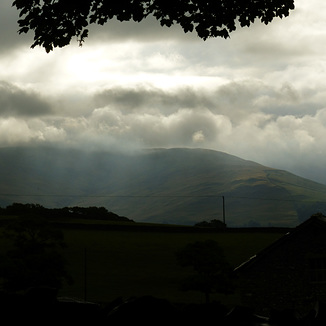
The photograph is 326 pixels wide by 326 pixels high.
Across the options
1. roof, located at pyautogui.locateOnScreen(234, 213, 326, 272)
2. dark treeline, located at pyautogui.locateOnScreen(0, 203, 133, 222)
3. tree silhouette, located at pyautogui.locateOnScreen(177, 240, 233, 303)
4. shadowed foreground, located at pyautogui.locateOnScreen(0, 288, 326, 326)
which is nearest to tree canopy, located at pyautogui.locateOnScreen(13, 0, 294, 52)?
shadowed foreground, located at pyautogui.locateOnScreen(0, 288, 326, 326)

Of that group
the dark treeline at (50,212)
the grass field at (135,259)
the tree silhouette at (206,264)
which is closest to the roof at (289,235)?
the tree silhouette at (206,264)

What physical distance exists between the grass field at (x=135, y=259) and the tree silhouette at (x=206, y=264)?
907 cm

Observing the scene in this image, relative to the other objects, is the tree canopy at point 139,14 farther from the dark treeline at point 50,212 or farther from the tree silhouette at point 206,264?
the dark treeline at point 50,212

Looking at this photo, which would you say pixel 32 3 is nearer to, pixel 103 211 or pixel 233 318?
pixel 233 318

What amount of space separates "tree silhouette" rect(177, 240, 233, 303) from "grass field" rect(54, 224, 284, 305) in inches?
357

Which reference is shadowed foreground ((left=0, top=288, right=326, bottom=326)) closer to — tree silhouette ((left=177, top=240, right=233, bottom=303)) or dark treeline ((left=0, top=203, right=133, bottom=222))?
tree silhouette ((left=177, top=240, right=233, bottom=303))

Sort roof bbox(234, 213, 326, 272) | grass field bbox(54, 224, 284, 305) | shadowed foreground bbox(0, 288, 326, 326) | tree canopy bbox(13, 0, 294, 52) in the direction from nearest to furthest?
1. shadowed foreground bbox(0, 288, 326, 326)
2. tree canopy bbox(13, 0, 294, 52)
3. roof bbox(234, 213, 326, 272)
4. grass field bbox(54, 224, 284, 305)

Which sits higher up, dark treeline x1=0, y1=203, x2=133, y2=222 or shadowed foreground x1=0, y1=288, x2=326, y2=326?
shadowed foreground x1=0, y1=288, x2=326, y2=326

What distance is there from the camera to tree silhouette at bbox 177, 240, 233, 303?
6025cm

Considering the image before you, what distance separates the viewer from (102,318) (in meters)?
3.16

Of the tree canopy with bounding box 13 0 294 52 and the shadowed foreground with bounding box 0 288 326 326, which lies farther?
the tree canopy with bounding box 13 0 294 52

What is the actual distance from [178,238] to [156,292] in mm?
32161

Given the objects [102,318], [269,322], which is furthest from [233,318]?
[102,318]

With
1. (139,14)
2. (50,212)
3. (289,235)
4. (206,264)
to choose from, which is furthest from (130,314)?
(50,212)
